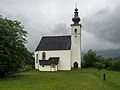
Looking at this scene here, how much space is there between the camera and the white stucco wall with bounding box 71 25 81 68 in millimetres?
45312

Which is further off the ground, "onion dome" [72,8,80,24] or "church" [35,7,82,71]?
"onion dome" [72,8,80,24]

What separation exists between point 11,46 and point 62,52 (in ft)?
79.7

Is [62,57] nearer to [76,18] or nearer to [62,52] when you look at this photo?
[62,52]

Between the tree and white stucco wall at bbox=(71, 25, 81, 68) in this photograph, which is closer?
the tree

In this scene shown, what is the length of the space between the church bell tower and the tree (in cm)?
2292

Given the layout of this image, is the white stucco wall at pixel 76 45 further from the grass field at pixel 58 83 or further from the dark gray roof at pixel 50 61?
the grass field at pixel 58 83

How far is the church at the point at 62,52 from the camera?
145 feet

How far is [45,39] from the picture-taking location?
49656 millimetres

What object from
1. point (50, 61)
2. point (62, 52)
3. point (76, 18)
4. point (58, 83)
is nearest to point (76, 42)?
point (62, 52)

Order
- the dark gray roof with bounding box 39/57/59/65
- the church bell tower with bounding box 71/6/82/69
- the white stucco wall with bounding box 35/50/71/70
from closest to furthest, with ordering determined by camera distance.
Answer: the dark gray roof with bounding box 39/57/59/65, the white stucco wall with bounding box 35/50/71/70, the church bell tower with bounding box 71/6/82/69

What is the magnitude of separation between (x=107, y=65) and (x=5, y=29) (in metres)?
41.6

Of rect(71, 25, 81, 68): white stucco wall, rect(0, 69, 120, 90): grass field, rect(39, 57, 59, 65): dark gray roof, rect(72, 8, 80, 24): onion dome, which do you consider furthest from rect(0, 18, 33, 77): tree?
rect(72, 8, 80, 24): onion dome

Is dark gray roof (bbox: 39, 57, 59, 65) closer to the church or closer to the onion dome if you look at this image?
the church

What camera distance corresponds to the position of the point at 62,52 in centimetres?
4506
